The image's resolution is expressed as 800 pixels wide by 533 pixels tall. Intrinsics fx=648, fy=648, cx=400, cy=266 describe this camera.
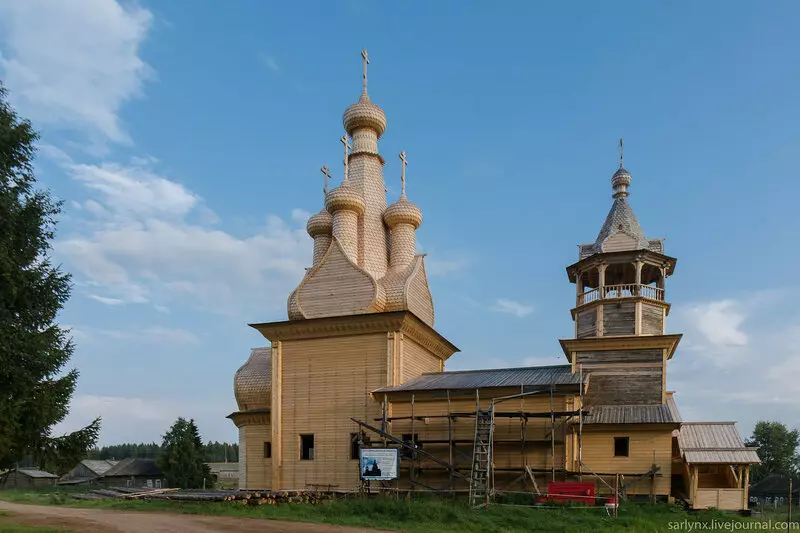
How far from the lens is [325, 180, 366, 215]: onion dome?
27.8 m

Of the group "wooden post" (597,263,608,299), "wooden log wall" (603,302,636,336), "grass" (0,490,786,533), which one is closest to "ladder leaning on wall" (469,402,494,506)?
"grass" (0,490,786,533)

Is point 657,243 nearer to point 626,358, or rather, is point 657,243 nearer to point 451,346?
point 626,358

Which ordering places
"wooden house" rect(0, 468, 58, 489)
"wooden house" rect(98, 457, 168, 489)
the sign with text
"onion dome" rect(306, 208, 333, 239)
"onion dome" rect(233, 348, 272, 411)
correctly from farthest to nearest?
"wooden house" rect(0, 468, 58, 489)
"wooden house" rect(98, 457, 168, 489)
"onion dome" rect(306, 208, 333, 239)
"onion dome" rect(233, 348, 272, 411)
the sign with text

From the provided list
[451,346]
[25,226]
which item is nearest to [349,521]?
[25,226]

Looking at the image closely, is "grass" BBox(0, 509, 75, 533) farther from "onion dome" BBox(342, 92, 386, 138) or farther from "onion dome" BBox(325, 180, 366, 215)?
"onion dome" BBox(342, 92, 386, 138)

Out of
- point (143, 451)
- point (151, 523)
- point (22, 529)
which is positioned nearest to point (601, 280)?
point (151, 523)

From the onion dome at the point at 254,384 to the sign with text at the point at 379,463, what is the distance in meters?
8.92

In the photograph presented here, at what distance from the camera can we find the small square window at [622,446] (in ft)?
69.7

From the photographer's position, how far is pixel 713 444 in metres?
22.1

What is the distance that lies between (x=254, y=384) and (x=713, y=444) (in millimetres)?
18318

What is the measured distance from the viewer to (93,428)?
622 inches

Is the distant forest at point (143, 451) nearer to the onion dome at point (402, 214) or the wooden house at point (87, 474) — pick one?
the wooden house at point (87, 474)

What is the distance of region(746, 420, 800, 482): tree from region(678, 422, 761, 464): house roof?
37752mm

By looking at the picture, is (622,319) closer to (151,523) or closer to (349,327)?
(349,327)
